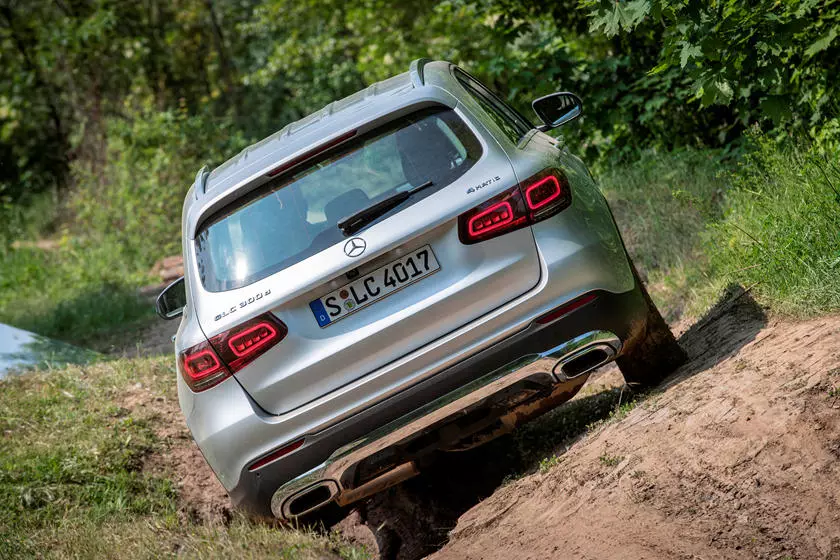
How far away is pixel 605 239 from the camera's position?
15.2 feet

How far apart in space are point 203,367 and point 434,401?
979 mm

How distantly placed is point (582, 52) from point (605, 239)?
23.8 ft

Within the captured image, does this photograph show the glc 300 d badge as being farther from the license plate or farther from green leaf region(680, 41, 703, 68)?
green leaf region(680, 41, 703, 68)

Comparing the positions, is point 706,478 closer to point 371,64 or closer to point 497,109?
point 497,109

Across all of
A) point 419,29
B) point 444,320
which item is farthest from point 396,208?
point 419,29

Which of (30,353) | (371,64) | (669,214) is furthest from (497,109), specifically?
(371,64)

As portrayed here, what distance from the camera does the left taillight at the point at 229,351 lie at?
4.33m

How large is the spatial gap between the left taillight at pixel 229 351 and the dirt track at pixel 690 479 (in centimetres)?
120

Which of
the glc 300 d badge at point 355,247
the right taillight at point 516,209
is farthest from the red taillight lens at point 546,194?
the glc 300 d badge at point 355,247

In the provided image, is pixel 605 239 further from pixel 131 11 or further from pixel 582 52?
pixel 131 11

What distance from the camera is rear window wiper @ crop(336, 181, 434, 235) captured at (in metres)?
4.35

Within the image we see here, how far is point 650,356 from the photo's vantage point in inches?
198

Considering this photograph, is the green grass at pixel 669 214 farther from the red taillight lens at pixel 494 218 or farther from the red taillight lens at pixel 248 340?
the red taillight lens at pixel 248 340

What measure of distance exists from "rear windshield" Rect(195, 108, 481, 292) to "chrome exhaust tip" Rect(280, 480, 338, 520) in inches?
36.1
